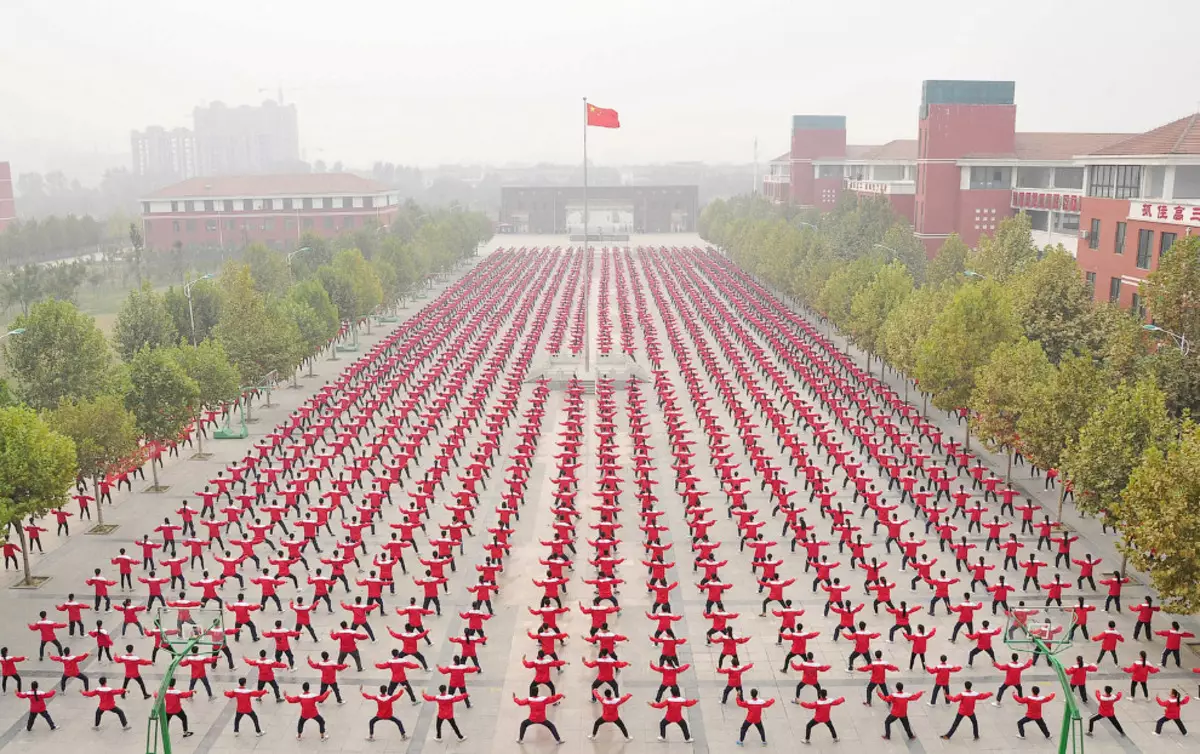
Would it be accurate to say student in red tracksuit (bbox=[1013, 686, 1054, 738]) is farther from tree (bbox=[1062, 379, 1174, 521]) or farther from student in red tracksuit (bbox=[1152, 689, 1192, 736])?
tree (bbox=[1062, 379, 1174, 521])

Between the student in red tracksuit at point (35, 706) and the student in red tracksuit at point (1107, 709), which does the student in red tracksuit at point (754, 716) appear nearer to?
the student in red tracksuit at point (1107, 709)

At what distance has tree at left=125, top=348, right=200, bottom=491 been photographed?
24.4 metres

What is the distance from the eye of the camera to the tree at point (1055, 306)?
2820 centimetres

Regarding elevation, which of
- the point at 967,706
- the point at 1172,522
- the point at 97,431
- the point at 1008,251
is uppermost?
the point at 1008,251

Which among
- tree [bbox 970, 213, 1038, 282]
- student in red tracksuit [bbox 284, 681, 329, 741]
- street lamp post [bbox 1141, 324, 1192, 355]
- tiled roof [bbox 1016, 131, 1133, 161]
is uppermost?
tiled roof [bbox 1016, 131, 1133, 161]

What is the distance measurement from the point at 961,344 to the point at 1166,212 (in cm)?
994

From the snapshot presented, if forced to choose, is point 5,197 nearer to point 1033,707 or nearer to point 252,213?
point 252,213

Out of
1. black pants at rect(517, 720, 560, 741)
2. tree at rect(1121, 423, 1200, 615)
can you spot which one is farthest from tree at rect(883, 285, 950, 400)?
black pants at rect(517, 720, 560, 741)

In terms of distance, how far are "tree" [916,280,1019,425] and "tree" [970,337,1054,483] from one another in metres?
2.49

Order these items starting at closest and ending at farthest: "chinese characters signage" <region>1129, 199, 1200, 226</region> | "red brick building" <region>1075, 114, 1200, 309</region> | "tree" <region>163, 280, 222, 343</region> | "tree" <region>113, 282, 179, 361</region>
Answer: "chinese characters signage" <region>1129, 199, 1200, 226</region> < "tree" <region>113, 282, 179, 361</region> < "red brick building" <region>1075, 114, 1200, 309</region> < "tree" <region>163, 280, 222, 343</region>

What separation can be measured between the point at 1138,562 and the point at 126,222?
4582 inches

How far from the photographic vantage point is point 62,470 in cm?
1856

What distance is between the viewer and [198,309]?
37.3m

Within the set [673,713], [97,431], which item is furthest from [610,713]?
[97,431]
